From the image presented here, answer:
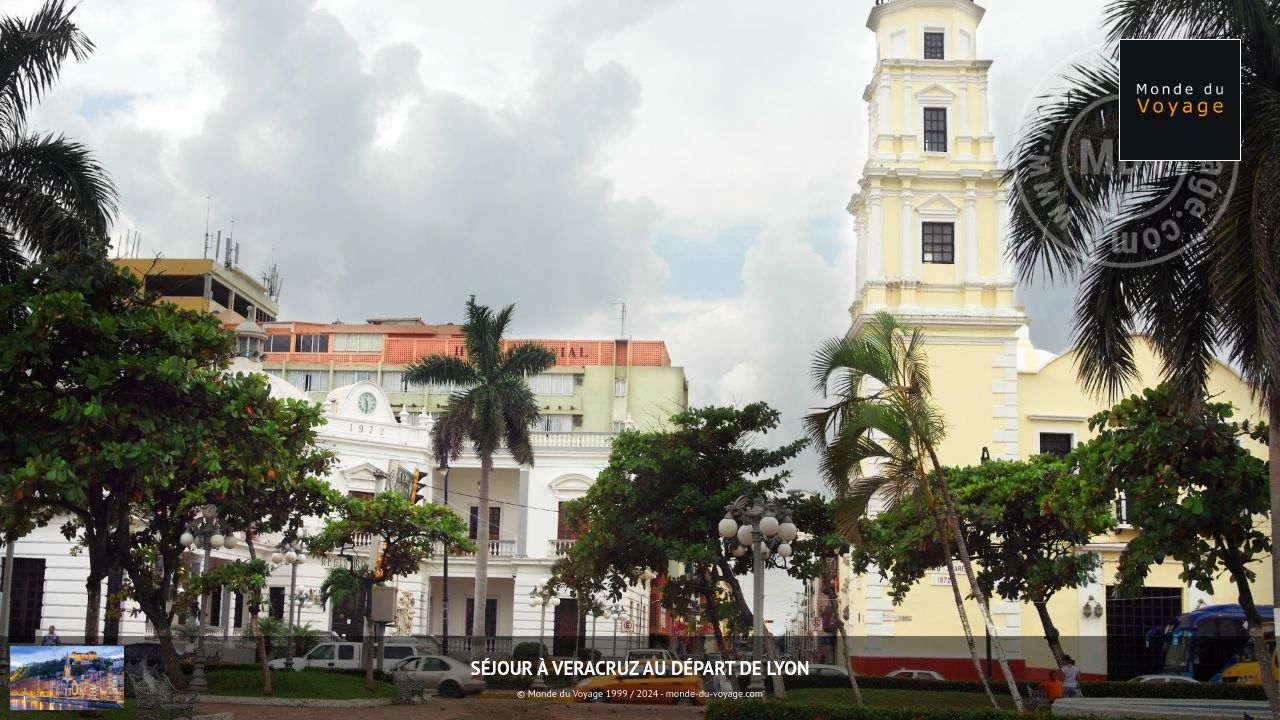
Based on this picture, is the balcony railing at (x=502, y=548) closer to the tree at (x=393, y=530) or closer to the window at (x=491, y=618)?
the window at (x=491, y=618)

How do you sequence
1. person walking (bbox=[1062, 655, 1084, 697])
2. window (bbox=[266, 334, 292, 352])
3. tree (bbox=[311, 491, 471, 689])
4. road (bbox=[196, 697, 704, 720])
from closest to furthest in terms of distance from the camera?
road (bbox=[196, 697, 704, 720])
person walking (bbox=[1062, 655, 1084, 697])
tree (bbox=[311, 491, 471, 689])
window (bbox=[266, 334, 292, 352])

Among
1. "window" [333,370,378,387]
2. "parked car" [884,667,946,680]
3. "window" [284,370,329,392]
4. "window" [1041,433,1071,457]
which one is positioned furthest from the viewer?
"window" [284,370,329,392]

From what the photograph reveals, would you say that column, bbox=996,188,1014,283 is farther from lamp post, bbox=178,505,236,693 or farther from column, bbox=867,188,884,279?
lamp post, bbox=178,505,236,693

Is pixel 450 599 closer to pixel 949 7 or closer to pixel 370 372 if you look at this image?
pixel 370 372

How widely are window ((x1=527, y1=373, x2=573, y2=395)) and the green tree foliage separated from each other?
3817cm

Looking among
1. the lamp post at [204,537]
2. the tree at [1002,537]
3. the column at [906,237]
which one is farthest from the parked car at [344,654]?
the column at [906,237]

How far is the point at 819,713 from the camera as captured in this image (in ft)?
61.9

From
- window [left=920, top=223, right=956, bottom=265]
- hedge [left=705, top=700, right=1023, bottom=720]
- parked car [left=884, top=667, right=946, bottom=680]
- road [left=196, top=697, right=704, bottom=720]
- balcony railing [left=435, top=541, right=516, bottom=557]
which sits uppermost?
window [left=920, top=223, right=956, bottom=265]

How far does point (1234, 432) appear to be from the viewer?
2012 centimetres

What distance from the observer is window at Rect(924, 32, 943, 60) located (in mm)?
41375

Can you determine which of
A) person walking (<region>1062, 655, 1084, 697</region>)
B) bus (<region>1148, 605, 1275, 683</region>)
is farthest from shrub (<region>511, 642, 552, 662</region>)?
person walking (<region>1062, 655, 1084, 697</region>)

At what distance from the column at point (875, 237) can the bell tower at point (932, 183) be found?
0.10ft

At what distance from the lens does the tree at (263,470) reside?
60.5 ft

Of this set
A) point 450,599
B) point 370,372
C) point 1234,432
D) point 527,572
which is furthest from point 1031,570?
point 370,372
